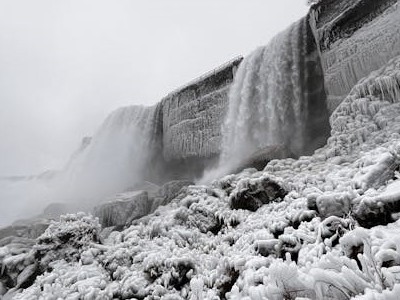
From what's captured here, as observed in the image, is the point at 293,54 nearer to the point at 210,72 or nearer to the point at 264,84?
the point at 264,84

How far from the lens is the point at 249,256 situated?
6480mm

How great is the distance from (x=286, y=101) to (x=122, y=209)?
990 cm

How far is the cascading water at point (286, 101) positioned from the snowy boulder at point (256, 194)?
7.80 m

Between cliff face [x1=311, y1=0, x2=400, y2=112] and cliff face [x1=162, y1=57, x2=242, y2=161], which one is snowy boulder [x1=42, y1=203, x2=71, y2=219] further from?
cliff face [x1=311, y1=0, x2=400, y2=112]

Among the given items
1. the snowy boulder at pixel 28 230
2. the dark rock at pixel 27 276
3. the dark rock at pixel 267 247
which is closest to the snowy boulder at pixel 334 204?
the dark rock at pixel 267 247

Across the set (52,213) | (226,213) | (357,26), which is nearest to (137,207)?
(226,213)

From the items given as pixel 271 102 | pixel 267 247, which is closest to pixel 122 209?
pixel 271 102

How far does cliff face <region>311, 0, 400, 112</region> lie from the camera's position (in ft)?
45.4

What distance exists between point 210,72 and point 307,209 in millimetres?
19388

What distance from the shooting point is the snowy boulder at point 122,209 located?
50.8ft

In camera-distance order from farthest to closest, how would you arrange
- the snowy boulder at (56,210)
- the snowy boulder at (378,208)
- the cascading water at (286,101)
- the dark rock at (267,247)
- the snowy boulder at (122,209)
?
the snowy boulder at (56,210)
the cascading water at (286,101)
the snowy boulder at (122,209)
the dark rock at (267,247)
the snowy boulder at (378,208)

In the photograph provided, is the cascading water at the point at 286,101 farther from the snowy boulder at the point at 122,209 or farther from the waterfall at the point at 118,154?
the waterfall at the point at 118,154

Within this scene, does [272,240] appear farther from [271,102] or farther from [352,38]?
[271,102]

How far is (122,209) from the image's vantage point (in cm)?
1571
